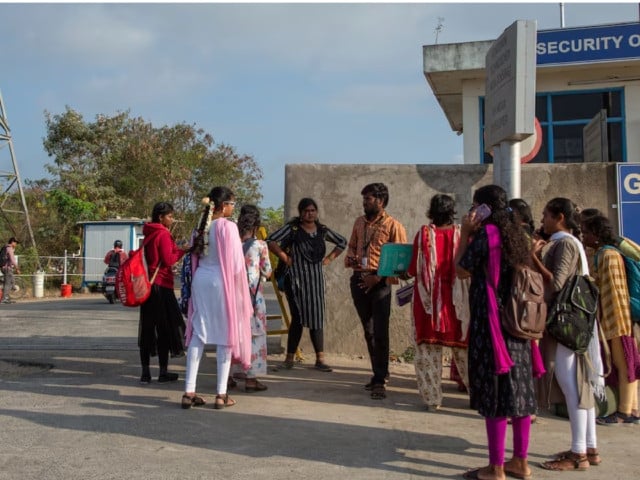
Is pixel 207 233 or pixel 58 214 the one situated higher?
pixel 58 214

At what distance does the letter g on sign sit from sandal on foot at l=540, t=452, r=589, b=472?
162 inches

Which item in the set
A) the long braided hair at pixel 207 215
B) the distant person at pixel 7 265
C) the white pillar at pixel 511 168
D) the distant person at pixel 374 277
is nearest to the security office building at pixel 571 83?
the white pillar at pixel 511 168

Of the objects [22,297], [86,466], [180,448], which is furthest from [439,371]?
[22,297]

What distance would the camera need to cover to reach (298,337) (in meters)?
7.26

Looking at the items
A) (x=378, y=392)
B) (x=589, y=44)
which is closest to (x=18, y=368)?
(x=378, y=392)

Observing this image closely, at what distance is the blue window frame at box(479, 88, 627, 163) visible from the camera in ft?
43.4

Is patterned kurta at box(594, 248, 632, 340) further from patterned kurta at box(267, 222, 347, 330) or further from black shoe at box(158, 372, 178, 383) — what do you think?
black shoe at box(158, 372, 178, 383)

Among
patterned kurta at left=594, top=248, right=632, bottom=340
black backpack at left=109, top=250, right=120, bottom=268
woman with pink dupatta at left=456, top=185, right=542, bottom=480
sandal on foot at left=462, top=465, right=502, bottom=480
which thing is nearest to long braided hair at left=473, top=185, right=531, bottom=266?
woman with pink dupatta at left=456, top=185, right=542, bottom=480

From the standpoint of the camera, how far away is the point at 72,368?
7.32 metres

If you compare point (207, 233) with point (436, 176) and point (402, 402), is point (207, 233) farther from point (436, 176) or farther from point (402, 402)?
point (436, 176)

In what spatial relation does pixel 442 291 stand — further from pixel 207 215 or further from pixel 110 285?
pixel 110 285

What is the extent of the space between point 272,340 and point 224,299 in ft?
11.3

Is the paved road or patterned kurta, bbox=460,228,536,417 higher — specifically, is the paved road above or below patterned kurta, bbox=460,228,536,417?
below

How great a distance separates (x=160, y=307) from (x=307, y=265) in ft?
5.14
